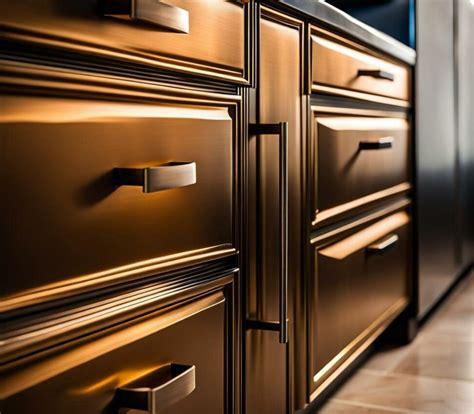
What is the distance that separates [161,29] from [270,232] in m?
0.48

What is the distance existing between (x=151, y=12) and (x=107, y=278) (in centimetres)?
30

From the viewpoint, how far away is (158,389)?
2.85ft

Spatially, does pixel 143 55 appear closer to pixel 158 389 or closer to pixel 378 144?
pixel 158 389

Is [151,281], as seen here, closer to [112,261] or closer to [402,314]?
[112,261]

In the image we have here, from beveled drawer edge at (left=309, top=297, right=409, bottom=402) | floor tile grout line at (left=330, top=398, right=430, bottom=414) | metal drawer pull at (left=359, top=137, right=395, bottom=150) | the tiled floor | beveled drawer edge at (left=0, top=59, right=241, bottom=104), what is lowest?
floor tile grout line at (left=330, top=398, right=430, bottom=414)

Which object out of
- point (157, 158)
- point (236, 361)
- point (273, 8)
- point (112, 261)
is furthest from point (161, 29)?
point (236, 361)

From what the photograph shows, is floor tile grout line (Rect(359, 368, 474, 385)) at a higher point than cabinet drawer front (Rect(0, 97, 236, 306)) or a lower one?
lower

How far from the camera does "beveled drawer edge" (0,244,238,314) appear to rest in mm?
719

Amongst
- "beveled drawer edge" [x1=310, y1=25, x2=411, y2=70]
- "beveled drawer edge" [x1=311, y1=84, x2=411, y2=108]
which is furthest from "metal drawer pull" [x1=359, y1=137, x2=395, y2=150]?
"beveled drawer edge" [x1=310, y1=25, x2=411, y2=70]

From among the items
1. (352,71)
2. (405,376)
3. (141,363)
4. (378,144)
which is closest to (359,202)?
(378,144)

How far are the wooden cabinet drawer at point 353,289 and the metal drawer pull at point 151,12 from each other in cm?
72

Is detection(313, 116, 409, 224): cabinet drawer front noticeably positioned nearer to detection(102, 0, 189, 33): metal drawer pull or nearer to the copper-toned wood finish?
the copper-toned wood finish

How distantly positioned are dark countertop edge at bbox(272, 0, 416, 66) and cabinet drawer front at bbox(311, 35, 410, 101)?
0.03 meters

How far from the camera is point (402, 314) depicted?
2.34 metres
